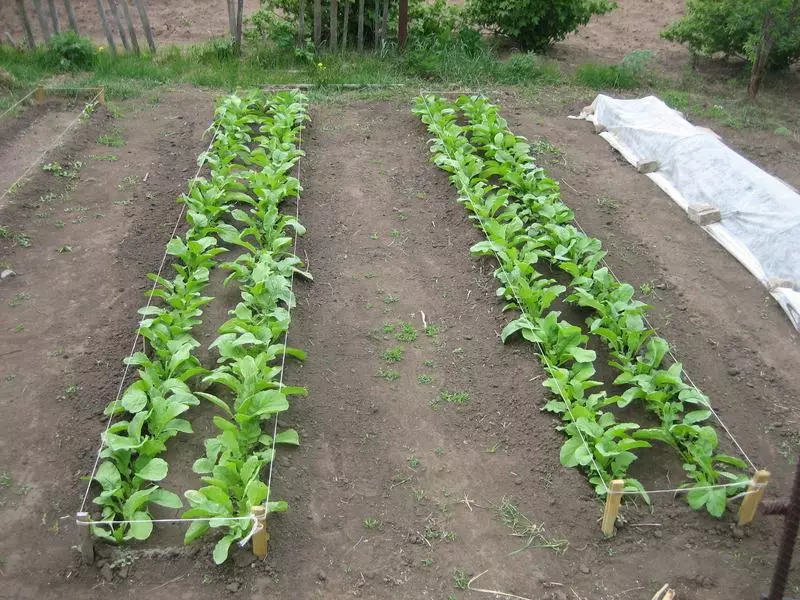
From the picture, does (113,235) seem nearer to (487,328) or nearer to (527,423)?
(487,328)

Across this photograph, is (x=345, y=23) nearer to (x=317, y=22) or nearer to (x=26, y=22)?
(x=317, y=22)

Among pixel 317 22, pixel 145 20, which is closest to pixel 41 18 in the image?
pixel 145 20

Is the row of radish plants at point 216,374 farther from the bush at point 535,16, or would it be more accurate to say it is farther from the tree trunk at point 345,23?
the bush at point 535,16

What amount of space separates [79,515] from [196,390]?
1398 millimetres

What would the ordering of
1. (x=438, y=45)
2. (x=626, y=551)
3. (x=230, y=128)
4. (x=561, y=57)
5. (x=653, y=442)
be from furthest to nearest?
(x=561, y=57) → (x=438, y=45) → (x=230, y=128) → (x=653, y=442) → (x=626, y=551)

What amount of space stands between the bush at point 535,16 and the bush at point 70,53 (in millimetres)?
5696

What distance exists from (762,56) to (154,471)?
9353mm

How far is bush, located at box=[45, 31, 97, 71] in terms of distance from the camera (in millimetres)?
10531

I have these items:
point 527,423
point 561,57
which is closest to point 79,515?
point 527,423

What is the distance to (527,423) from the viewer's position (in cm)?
477

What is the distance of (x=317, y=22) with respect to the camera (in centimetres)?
1104

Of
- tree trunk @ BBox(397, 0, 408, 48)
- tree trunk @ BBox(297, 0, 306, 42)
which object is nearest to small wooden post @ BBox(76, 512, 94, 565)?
tree trunk @ BBox(297, 0, 306, 42)

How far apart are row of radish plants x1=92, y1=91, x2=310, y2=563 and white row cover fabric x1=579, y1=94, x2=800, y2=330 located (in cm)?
384

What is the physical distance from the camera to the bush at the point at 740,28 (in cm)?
969
